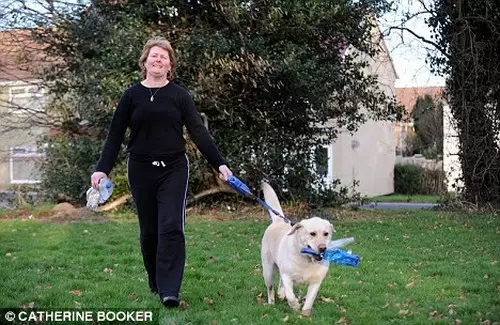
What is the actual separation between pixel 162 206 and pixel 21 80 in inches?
522

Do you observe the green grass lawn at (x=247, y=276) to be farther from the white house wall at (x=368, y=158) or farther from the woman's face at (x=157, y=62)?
the white house wall at (x=368, y=158)

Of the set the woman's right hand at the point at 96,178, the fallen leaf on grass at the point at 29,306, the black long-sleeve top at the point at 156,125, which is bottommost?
the fallen leaf on grass at the point at 29,306

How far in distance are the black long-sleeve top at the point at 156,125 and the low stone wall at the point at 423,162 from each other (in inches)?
911

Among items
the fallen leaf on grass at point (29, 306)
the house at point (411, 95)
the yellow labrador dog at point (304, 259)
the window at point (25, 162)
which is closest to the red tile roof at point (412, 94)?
the house at point (411, 95)

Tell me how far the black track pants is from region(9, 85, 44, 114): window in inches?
469

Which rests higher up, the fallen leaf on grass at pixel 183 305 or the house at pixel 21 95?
the house at pixel 21 95

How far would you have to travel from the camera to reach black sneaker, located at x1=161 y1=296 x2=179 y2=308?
5160 millimetres

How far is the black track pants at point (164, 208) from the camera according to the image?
523 centimetres

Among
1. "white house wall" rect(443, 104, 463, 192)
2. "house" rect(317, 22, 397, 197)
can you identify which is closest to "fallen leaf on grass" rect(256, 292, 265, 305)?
"white house wall" rect(443, 104, 463, 192)

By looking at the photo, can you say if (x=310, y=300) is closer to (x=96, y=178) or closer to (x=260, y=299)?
(x=260, y=299)

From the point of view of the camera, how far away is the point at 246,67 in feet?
44.1

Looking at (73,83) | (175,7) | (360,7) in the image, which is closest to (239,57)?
(175,7)

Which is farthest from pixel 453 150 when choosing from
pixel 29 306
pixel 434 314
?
pixel 29 306

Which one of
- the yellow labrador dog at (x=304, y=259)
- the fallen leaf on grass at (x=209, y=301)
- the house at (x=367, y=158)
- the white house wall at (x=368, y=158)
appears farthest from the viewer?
the white house wall at (x=368, y=158)
